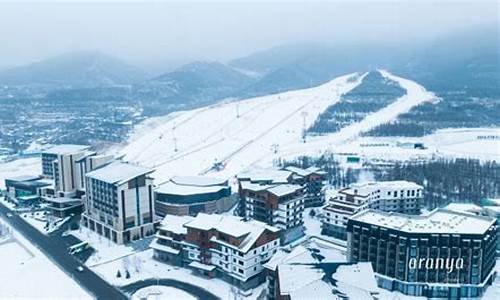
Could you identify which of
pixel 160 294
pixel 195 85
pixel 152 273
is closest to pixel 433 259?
pixel 160 294

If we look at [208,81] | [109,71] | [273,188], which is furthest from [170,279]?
[109,71]

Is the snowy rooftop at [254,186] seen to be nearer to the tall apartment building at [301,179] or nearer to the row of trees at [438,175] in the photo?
the tall apartment building at [301,179]

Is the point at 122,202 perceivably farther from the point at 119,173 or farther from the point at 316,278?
the point at 316,278

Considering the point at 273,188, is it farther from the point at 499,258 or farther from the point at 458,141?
the point at 458,141

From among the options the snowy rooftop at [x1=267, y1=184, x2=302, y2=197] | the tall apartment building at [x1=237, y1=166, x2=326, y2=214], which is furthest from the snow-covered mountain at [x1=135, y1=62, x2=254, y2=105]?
the snowy rooftop at [x1=267, y1=184, x2=302, y2=197]

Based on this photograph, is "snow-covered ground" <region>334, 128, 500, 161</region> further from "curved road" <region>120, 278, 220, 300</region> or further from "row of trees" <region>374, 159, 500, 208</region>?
"curved road" <region>120, 278, 220, 300</region>

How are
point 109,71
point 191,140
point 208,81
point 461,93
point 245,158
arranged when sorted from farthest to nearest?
point 109,71, point 208,81, point 461,93, point 191,140, point 245,158
